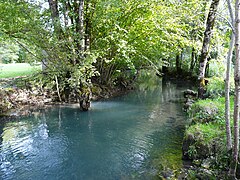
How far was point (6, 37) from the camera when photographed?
28.3ft

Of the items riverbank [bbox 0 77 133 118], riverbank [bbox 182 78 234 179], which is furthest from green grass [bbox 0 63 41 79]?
riverbank [bbox 182 78 234 179]

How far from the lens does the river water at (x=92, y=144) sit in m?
5.40

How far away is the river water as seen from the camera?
540cm

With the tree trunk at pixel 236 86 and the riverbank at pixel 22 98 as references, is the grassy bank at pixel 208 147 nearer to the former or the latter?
the tree trunk at pixel 236 86

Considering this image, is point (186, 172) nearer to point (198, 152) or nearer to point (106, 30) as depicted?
point (198, 152)

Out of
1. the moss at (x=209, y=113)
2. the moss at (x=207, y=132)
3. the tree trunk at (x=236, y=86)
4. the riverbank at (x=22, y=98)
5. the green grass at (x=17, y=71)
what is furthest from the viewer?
the green grass at (x=17, y=71)

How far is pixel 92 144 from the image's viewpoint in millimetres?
7105

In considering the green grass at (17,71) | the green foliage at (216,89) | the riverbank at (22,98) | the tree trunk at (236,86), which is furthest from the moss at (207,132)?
the green grass at (17,71)

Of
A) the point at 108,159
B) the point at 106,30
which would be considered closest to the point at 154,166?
the point at 108,159

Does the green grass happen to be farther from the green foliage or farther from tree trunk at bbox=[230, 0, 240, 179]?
tree trunk at bbox=[230, 0, 240, 179]

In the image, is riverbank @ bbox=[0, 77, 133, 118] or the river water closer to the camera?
the river water

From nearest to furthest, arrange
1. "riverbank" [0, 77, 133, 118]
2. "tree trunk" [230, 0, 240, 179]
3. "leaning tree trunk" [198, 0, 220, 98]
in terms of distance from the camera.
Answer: "tree trunk" [230, 0, 240, 179], "leaning tree trunk" [198, 0, 220, 98], "riverbank" [0, 77, 133, 118]

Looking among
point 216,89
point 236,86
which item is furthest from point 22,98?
point 236,86

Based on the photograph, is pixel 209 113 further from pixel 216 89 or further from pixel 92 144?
pixel 92 144
